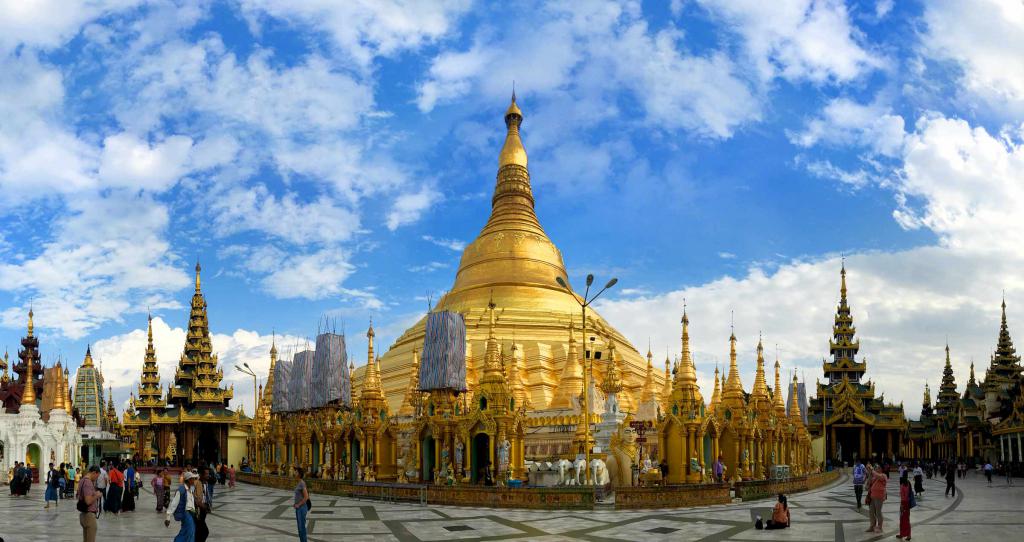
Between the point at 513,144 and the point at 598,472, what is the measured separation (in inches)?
1923

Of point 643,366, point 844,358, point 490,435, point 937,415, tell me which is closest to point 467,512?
point 490,435

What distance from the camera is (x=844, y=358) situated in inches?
3297

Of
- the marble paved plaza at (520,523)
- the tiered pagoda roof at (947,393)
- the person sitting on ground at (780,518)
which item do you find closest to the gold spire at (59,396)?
the marble paved plaza at (520,523)

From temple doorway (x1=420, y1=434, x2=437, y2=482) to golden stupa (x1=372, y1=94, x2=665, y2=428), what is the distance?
31.4 feet

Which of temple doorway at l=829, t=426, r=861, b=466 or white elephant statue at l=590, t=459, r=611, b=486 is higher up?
Result: white elephant statue at l=590, t=459, r=611, b=486

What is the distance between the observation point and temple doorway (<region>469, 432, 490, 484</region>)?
35.7 meters

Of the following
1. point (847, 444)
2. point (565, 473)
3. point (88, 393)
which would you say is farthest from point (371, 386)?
point (88, 393)

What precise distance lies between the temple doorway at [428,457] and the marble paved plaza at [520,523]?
609 centimetres

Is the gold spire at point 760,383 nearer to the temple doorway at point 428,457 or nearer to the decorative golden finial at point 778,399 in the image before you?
the decorative golden finial at point 778,399

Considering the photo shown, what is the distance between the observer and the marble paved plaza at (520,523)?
20844mm

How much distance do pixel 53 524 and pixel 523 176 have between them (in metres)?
56.1

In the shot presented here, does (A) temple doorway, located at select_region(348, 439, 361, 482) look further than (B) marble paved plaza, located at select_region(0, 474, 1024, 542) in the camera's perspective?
Yes

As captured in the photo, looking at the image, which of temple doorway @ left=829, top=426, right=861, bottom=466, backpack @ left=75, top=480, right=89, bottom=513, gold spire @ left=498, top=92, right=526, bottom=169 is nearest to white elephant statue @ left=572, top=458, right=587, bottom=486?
backpack @ left=75, top=480, right=89, bottom=513

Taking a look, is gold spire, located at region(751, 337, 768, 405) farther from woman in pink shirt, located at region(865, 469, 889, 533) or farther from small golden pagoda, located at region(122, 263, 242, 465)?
small golden pagoda, located at region(122, 263, 242, 465)
